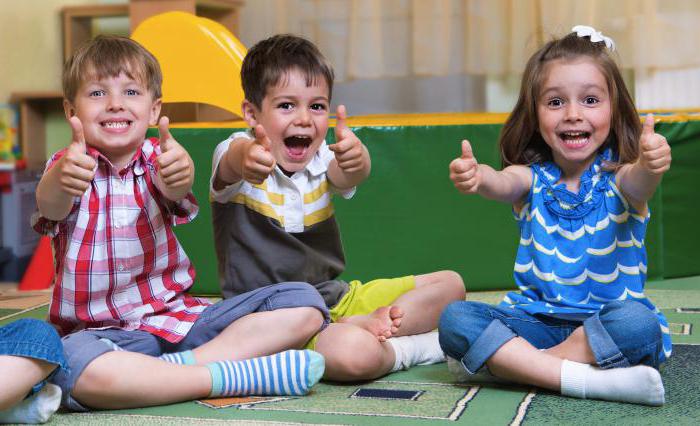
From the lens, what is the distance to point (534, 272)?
3.79ft

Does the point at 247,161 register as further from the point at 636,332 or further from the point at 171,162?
the point at 636,332

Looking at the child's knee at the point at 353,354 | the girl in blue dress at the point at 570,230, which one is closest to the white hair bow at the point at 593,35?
the girl in blue dress at the point at 570,230

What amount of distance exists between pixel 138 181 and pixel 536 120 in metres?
0.51

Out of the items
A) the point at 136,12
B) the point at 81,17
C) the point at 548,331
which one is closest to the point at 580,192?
the point at 548,331

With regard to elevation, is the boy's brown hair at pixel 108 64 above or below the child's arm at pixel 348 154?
above

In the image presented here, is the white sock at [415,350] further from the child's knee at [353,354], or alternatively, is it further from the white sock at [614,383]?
the white sock at [614,383]

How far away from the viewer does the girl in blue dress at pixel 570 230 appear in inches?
40.4

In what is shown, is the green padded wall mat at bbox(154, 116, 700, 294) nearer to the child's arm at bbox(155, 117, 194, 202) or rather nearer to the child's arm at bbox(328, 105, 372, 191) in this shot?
the child's arm at bbox(328, 105, 372, 191)

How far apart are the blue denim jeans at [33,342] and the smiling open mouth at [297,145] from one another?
39cm

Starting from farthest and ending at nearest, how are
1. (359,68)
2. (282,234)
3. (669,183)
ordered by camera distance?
(359,68)
(669,183)
(282,234)

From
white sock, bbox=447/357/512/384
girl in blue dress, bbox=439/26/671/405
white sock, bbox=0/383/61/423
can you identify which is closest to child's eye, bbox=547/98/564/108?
girl in blue dress, bbox=439/26/671/405

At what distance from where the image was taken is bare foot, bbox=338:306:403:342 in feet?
3.64

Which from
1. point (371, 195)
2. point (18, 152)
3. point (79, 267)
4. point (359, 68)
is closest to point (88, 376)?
point (79, 267)

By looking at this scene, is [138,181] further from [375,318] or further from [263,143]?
[375,318]
